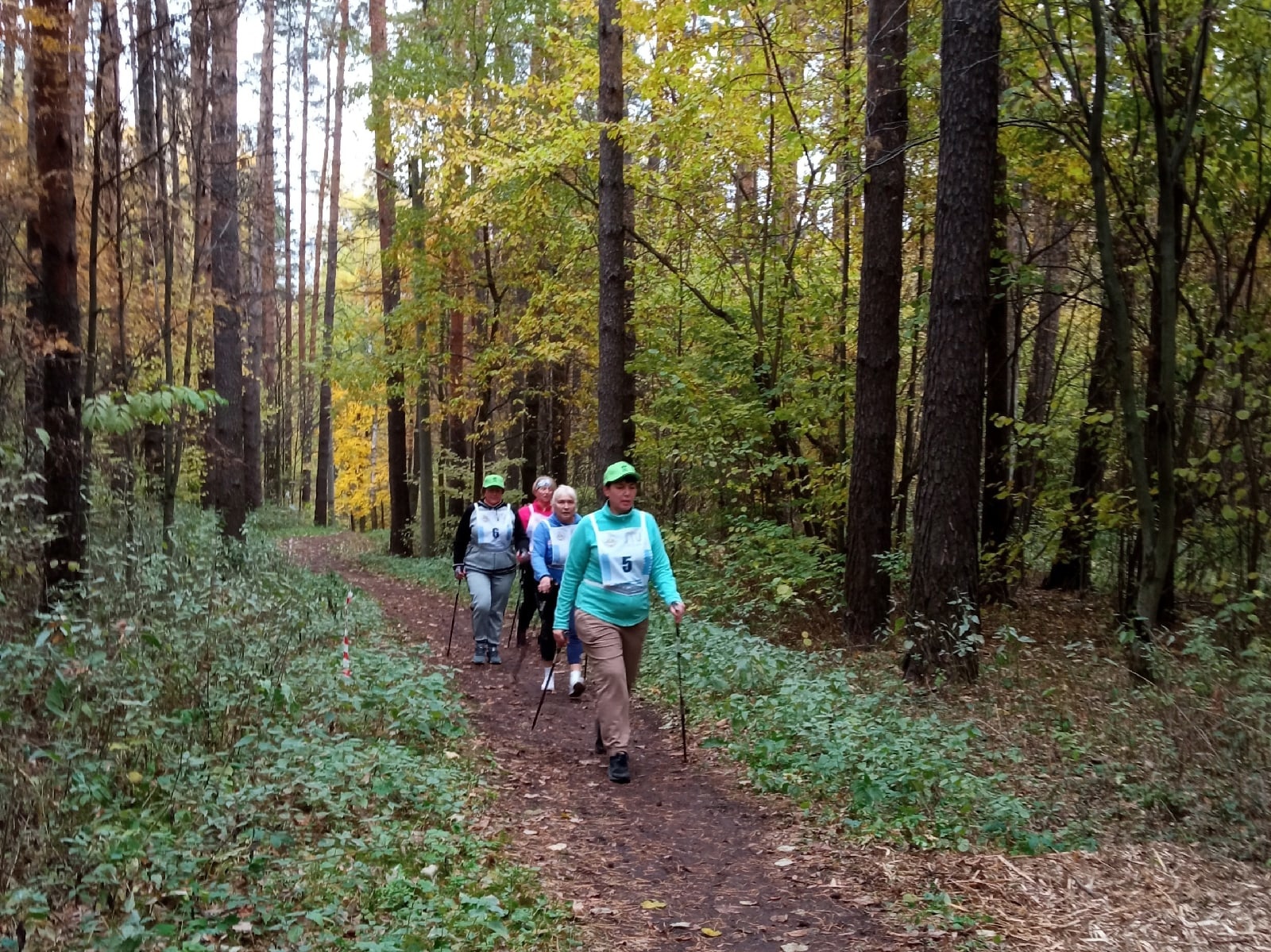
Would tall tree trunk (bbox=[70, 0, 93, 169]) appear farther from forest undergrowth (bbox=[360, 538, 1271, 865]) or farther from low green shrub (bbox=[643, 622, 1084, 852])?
forest undergrowth (bbox=[360, 538, 1271, 865])

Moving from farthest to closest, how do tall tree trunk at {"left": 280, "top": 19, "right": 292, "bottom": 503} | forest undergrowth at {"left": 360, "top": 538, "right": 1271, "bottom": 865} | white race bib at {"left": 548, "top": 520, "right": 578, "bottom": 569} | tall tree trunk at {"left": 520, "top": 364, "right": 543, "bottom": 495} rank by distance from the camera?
tall tree trunk at {"left": 280, "top": 19, "right": 292, "bottom": 503} → tall tree trunk at {"left": 520, "top": 364, "right": 543, "bottom": 495} → white race bib at {"left": 548, "top": 520, "right": 578, "bottom": 569} → forest undergrowth at {"left": 360, "top": 538, "right": 1271, "bottom": 865}

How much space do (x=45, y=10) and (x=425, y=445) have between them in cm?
1481

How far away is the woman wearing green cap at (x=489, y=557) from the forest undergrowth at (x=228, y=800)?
7.09 feet

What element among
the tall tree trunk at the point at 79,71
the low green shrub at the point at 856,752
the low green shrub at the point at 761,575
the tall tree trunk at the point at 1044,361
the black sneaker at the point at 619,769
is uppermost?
the tall tree trunk at the point at 79,71

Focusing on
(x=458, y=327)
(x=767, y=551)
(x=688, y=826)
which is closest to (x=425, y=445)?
(x=458, y=327)

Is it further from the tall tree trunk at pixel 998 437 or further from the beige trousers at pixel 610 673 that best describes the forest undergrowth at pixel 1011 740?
the tall tree trunk at pixel 998 437

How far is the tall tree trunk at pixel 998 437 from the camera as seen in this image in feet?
38.2

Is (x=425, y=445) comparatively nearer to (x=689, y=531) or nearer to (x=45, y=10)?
(x=689, y=531)

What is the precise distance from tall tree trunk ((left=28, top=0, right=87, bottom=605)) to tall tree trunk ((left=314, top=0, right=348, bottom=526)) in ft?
42.4

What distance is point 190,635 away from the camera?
7.70 meters

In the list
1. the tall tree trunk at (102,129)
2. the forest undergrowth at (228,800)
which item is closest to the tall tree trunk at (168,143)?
the tall tree trunk at (102,129)

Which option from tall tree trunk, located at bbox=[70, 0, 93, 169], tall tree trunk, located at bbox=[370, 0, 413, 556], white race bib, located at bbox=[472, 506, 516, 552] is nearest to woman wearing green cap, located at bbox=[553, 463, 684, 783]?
white race bib, located at bbox=[472, 506, 516, 552]

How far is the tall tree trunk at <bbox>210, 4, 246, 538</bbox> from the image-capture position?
15.0 metres

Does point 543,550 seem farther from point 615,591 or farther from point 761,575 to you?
point 761,575
